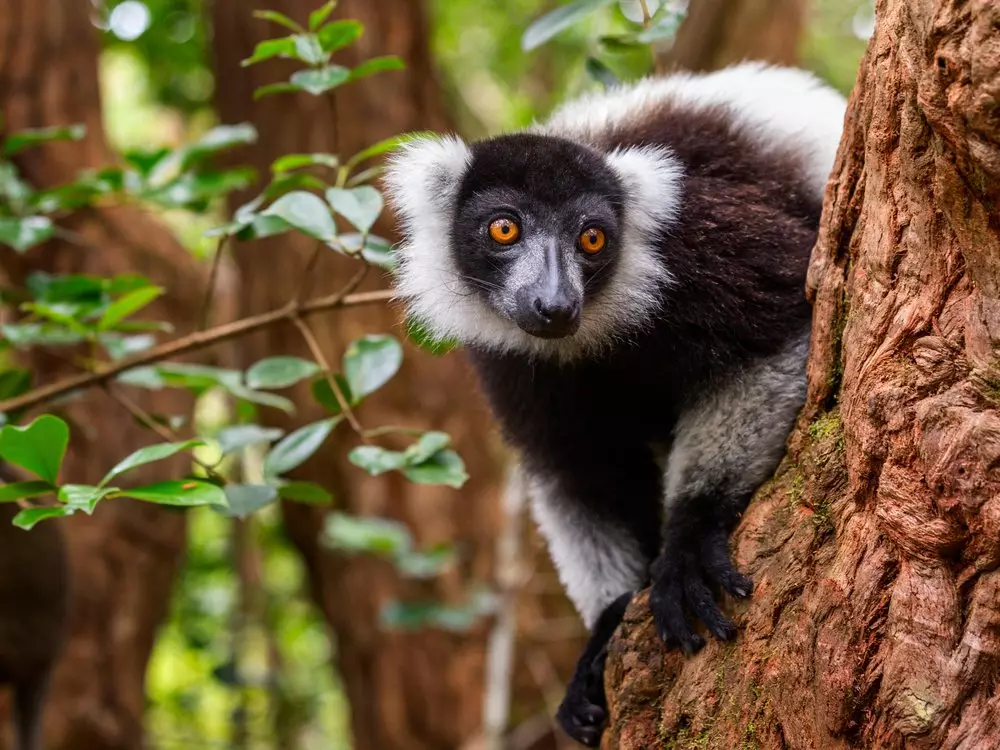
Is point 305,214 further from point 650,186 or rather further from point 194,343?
point 650,186

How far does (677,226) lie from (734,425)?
61 centimetres

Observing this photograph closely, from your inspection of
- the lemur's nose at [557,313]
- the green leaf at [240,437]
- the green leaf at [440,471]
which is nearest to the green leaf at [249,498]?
the green leaf at [240,437]

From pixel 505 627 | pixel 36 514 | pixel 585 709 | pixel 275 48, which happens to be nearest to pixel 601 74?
pixel 275 48

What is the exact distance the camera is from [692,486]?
291 centimetres

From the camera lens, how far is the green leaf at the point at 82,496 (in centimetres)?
228

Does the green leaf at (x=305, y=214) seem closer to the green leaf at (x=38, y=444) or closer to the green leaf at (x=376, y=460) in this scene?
the green leaf at (x=376, y=460)

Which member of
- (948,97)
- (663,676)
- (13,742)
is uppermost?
(948,97)

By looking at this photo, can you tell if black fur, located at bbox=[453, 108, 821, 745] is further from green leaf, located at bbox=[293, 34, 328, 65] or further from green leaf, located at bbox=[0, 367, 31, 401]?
green leaf, located at bbox=[0, 367, 31, 401]

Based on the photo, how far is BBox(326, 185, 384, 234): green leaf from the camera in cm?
300

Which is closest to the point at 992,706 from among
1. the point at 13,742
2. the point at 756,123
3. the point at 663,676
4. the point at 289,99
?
the point at 663,676

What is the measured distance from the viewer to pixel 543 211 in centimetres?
306

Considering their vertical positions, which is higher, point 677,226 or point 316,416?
point 677,226

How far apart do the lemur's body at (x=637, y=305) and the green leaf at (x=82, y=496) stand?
1.19 metres

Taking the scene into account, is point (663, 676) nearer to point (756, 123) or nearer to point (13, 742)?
point (756, 123)
